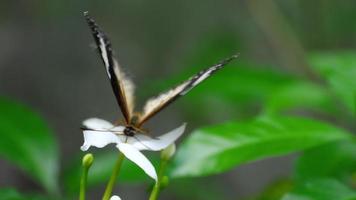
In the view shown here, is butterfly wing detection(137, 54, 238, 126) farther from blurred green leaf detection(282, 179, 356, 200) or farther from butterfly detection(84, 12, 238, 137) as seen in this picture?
blurred green leaf detection(282, 179, 356, 200)

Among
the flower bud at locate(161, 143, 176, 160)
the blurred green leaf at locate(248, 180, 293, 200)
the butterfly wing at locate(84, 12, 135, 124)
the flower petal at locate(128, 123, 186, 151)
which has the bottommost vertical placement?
the blurred green leaf at locate(248, 180, 293, 200)

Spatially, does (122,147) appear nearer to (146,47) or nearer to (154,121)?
(154,121)

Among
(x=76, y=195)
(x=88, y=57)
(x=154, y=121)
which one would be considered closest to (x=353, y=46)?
(x=154, y=121)

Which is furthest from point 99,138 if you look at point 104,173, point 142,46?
point 142,46

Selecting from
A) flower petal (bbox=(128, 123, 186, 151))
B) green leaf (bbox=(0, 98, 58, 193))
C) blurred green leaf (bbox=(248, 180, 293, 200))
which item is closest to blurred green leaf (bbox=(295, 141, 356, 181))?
blurred green leaf (bbox=(248, 180, 293, 200))

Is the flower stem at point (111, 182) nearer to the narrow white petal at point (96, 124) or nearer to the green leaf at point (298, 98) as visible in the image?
the narrow white petal at point (96, 124)

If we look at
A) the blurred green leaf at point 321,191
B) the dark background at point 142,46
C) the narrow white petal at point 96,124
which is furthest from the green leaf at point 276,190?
the dark background at point 142,46

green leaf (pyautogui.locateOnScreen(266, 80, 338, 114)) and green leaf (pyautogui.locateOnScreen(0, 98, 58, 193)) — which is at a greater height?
green leaf (pyautogui.locateOnScreen(0, 98, 58, 193))
